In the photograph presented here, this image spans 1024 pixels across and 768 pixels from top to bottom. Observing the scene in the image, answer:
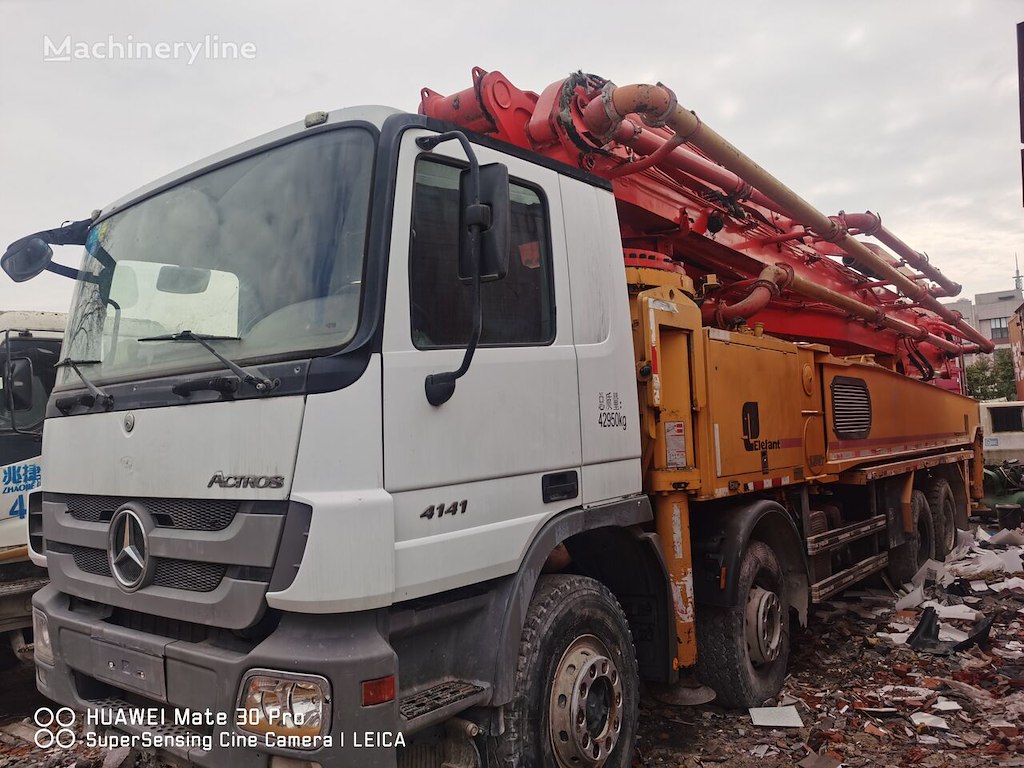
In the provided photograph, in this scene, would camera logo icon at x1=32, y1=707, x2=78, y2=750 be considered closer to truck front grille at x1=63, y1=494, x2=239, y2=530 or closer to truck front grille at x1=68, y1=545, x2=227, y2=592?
truck front grille at x1=63, y1=494, x2=239, y2=530

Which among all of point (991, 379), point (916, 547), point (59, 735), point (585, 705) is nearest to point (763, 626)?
point (585, 705)

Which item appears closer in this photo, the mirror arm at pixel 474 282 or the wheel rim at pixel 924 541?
the mirror arm at pixel 474 282

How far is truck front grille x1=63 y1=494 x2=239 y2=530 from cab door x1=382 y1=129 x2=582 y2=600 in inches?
22.2

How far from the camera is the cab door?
8.07 ft

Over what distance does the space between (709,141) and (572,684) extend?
327 cm

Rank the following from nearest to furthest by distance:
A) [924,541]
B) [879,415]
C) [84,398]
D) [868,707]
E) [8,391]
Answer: [84,398], [868,707], [8,391], [879,415], [924,541]

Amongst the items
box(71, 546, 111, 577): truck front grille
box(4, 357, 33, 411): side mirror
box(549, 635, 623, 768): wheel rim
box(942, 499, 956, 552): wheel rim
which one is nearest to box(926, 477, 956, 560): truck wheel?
box(942, 499, 956, 552): wheel rim

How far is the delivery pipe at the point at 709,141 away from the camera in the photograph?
3.88 metres

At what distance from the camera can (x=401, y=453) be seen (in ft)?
7.96

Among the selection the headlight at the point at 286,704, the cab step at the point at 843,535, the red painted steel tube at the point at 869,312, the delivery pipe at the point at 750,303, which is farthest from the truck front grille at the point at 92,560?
the red painted steel tube at the point at 869,312

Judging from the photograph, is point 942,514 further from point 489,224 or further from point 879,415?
point 489,224

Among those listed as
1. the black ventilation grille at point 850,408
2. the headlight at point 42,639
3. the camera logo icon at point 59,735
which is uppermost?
the black ventilation grille at point 850,408

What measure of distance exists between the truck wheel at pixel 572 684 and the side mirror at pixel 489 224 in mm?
1306

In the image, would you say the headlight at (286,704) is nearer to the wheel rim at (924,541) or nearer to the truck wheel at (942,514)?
the wheel rim at (924,541)
